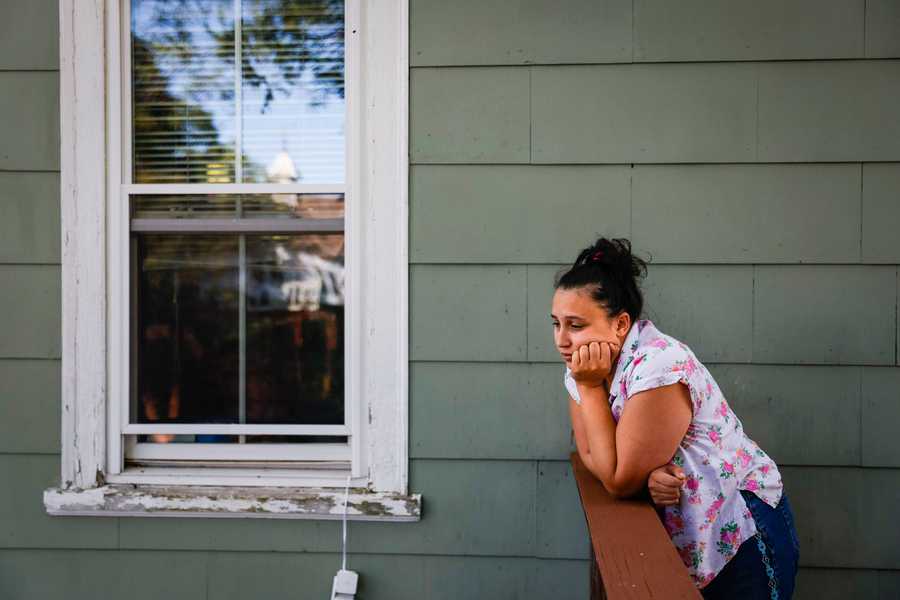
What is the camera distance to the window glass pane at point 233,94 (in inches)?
80.3

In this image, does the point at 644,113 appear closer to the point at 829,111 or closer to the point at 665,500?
the point at 829,111

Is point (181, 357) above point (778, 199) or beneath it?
beneath

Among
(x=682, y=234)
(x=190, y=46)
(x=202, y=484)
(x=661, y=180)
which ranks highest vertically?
(x=190, y=46)

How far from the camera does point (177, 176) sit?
2057 millimetres

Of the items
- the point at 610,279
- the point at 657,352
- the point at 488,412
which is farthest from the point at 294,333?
the point at 657,352

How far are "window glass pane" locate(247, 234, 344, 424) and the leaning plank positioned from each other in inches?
36.8

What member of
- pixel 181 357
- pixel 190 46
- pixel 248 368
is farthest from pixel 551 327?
pixel 190 46

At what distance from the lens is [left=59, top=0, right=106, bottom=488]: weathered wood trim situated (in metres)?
1.99

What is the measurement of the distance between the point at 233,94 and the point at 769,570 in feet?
6.41

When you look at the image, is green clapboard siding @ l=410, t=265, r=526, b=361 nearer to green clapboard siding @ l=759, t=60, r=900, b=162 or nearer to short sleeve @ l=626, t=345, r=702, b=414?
short sleeve @ l=626, t=345, r=702, b=414

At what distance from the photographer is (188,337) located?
2.10m

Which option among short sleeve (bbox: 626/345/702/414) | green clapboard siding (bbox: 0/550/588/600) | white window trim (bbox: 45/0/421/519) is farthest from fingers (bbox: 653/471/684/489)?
white window trim (bbox: 45/0/421/519)

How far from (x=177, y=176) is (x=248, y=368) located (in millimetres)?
640

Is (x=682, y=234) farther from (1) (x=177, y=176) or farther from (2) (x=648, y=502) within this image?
(1) (x=177, y=176)
